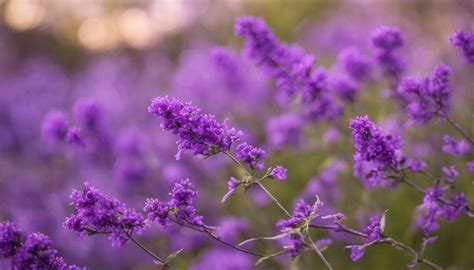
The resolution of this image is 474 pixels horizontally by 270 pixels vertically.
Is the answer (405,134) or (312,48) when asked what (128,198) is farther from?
(312,48)

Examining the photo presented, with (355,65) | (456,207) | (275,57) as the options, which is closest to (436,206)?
(456,207)

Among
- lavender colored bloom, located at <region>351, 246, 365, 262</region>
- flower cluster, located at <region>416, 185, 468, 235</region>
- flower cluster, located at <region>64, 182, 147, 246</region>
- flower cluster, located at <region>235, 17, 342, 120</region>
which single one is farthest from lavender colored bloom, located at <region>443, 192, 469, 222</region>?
flower cluster, located at <region>64, 182, 147, 246</region>

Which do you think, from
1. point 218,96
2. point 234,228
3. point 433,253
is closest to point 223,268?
point 234,228

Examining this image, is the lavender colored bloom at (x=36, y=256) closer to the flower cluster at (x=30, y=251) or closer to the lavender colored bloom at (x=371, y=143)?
the flower cluster at (x=30, y=251)

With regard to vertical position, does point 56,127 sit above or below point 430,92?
above

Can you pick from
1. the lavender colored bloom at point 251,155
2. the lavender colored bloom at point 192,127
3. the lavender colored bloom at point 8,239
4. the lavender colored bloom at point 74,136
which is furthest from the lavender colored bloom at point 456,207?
the lavender colored bloom at point 74,136

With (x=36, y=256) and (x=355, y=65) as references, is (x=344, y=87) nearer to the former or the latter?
(x=355, y=65)
